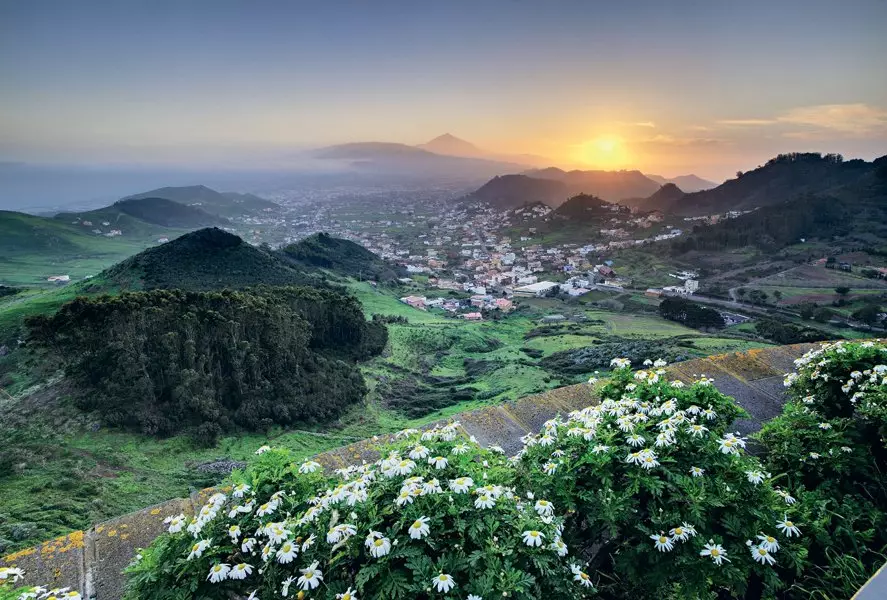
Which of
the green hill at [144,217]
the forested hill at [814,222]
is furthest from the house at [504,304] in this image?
the green hill at [144,217]

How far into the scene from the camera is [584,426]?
9.12 ft

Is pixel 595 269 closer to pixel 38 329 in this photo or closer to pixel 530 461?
pixel 38 329

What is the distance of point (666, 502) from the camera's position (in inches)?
91.6

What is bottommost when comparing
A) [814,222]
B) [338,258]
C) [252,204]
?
[338,258]

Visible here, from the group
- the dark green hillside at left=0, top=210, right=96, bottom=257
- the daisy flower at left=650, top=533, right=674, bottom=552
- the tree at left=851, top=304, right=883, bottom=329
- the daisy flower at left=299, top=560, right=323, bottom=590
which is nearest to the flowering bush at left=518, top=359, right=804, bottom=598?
the daisy flower at left=650, top=533, right=674, bottom=552

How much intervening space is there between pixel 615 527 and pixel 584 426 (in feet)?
2.08

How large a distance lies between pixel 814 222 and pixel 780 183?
3196 cm

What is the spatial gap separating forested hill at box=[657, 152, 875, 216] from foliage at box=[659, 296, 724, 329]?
4912 centimetres

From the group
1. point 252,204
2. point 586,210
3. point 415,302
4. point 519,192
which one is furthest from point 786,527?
point 252,204

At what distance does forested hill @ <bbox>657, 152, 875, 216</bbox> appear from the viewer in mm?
79562

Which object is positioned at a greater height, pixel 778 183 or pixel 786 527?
pixel 778 183

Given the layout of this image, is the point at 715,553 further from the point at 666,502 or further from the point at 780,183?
the point at 780,183

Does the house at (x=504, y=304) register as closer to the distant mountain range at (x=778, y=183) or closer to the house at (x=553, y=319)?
the house at (x=553, y=319)

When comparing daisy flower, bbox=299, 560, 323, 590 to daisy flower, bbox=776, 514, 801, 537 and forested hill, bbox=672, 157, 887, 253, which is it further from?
forested hill, bbox=672, 157, 887, 253
